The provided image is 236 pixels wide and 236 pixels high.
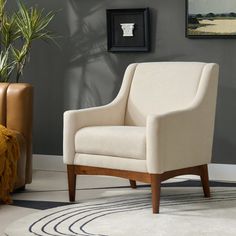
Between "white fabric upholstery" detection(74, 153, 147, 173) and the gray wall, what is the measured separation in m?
1.16

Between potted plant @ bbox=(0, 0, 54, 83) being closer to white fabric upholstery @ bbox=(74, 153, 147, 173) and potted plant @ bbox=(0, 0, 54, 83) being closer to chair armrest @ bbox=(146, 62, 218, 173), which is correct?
white fabric upholstery @ bbox=(74, 153, 147, 173)

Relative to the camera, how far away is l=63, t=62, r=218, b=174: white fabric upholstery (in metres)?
3.79

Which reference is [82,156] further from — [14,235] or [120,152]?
[14,235]

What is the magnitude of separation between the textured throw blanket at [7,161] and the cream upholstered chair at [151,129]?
1.08ft

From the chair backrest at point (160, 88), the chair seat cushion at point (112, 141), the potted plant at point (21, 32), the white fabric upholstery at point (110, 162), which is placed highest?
the potted plant at point (21, 32)

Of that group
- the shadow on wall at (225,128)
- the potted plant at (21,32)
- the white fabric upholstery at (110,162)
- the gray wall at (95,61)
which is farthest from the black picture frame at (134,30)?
the white fabric upholstery at (110,162)

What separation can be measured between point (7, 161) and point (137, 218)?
3.02 feet

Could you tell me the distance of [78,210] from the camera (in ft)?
12.8

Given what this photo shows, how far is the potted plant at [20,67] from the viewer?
432 centimetres

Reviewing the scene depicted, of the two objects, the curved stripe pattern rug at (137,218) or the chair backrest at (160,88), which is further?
the chair backrest at (160,88)

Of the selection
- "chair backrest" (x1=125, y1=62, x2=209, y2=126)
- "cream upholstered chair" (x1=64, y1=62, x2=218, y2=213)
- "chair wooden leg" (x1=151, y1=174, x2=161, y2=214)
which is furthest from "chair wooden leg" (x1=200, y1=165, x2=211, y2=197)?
"chair wooden leg" (x1=151, y1=174, x2=161, y2=214)

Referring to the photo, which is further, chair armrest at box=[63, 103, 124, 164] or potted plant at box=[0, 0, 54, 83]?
potted plant at box=[0, 0, 54, 83]

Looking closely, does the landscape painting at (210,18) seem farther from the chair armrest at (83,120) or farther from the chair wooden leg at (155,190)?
the chair wooden leg at (155,190)

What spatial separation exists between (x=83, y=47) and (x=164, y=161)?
5.55 ft
